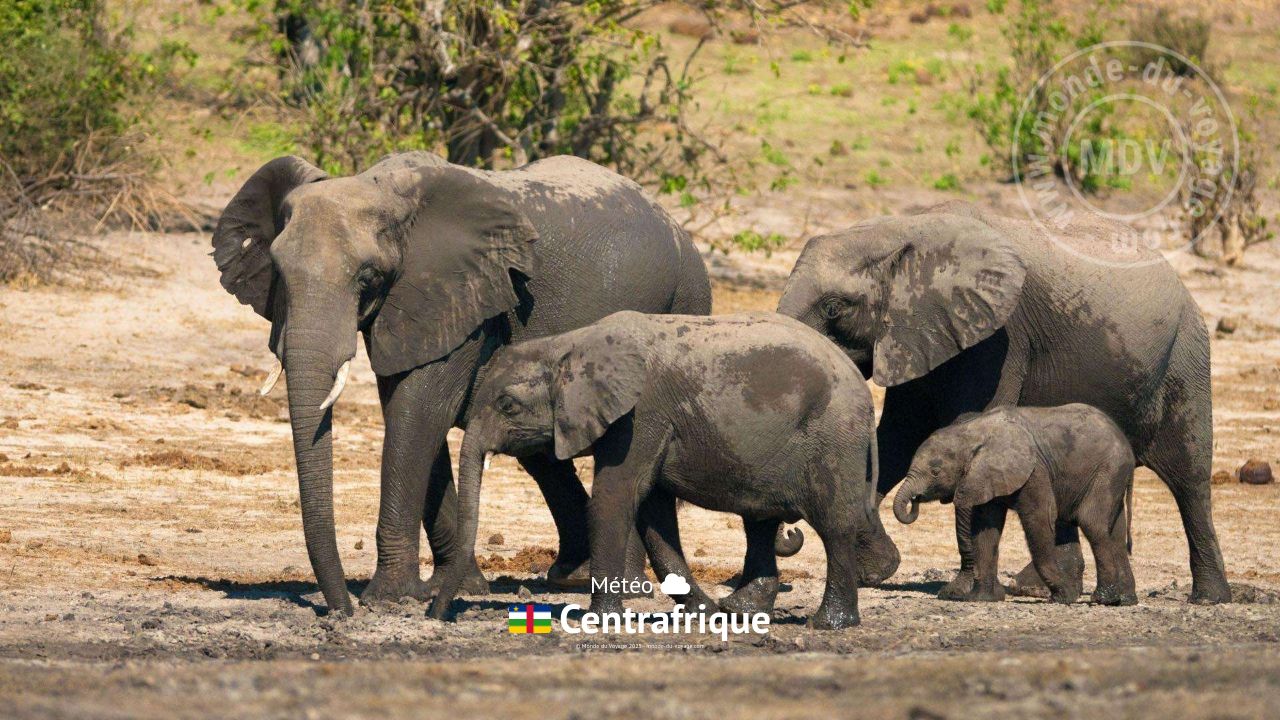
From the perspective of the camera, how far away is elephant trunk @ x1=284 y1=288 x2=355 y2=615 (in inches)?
365

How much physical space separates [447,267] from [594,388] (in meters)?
1.12

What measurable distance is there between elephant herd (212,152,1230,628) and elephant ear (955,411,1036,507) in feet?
0.08

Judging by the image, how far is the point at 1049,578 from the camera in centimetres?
1070

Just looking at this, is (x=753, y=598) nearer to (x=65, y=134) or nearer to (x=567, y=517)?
(x=567, y=517)

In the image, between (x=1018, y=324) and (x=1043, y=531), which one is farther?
(x=1018, y=324)

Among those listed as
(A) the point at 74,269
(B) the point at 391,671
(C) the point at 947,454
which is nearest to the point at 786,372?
(C) the point at 947,454

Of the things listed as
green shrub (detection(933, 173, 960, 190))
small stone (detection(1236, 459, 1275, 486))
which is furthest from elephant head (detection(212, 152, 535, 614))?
green shrub (detection(933, 173, 960, 190))

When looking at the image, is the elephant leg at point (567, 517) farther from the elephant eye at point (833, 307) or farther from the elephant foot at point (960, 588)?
the elephant foot at point (960, 588)

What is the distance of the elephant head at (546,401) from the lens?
9.35 metres

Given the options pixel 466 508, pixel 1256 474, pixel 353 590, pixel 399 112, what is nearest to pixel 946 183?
pixel 399 112

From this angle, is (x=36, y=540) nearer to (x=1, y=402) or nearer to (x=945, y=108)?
(x=1, y=402)

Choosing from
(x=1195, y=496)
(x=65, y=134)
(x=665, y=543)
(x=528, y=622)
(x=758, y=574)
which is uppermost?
(x=65, y=134)

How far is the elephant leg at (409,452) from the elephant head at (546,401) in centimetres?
39

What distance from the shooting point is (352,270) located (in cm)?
948
